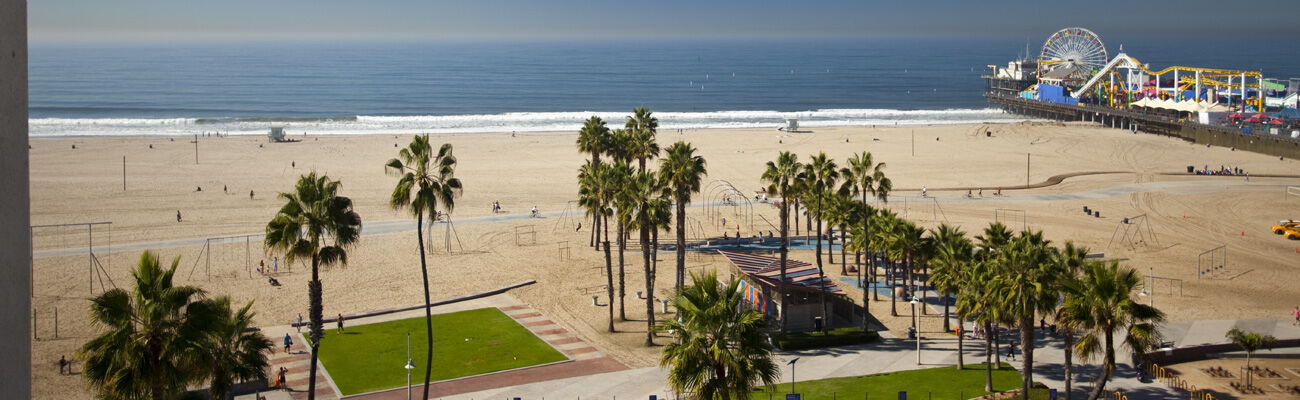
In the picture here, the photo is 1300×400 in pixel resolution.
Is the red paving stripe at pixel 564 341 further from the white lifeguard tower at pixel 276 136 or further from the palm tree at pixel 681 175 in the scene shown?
the white lifeguard tower at pixel 276 136

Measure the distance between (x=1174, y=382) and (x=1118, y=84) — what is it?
416 feet

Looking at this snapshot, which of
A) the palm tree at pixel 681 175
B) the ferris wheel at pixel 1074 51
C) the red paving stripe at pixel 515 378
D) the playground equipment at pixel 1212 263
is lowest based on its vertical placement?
the red paving stripe at pixel 515 378

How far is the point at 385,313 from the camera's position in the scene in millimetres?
42062

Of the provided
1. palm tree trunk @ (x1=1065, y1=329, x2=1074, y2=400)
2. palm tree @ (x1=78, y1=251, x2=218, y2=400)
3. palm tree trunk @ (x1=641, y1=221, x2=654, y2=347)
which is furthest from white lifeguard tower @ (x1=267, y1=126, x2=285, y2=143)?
palm tree trunk @ (x1=1065, y1=329, x2=1074, y2=400)

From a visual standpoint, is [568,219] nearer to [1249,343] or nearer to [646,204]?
[646,204]

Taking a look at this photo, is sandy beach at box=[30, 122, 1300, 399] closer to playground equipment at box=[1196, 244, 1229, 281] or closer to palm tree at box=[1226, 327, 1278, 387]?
playground equipment at box=[1196, 244, 1229, 281]

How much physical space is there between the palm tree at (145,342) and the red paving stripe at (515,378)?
14995 mm

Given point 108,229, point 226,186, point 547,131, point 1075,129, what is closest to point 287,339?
point 108,229

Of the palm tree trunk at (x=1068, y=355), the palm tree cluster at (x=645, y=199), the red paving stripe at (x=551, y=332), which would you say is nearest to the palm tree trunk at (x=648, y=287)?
Answer: the palm tree cluster at (x=645, y=199)

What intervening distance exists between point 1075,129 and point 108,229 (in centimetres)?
10711

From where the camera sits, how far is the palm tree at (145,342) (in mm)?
16547

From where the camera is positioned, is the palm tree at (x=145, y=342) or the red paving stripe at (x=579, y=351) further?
the red paving stripe at (x=579, y=351)

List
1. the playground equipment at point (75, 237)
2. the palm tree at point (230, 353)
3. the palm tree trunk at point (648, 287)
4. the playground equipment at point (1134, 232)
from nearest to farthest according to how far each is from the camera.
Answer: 1. the palm tree at point (230, 353)
2. the palm tree trunk at point (648, 287)
3. the playground equipment at point (75, 237)
4. the playground equipment at point (1134, 232)

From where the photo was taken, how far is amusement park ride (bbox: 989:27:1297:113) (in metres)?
124
